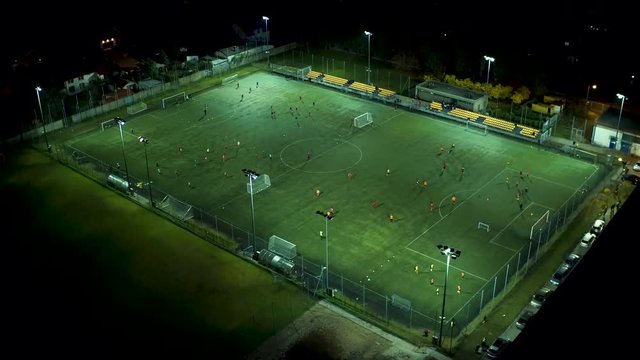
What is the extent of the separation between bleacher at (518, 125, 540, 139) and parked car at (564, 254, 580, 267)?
69.1 feet

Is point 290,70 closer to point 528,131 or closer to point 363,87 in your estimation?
point 363,87

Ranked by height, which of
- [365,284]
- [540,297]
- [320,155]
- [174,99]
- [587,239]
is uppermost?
[174,99]

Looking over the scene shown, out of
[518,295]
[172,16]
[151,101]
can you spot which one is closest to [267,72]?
[151,101]

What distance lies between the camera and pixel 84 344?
1639 inches

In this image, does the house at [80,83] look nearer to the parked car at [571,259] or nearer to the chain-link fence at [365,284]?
the chain-link fence at [365,284]

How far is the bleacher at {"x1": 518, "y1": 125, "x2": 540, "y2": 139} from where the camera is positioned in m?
67.2

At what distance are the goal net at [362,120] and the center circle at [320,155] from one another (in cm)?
378

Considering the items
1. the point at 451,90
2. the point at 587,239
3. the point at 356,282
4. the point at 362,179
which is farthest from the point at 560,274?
the point at 451,90

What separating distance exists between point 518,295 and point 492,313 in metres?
2.78

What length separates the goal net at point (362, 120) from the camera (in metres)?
71.1

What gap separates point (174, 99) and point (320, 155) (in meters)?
22.8

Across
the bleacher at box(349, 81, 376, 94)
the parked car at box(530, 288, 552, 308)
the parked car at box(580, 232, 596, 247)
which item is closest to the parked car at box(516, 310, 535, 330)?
the parked car at box(530, 288, 552, 308)

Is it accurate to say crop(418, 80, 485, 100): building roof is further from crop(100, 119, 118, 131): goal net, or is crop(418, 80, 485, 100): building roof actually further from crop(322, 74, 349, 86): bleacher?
crop(100, 119, 118, 131): goal net

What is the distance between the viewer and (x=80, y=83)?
82688 mm
